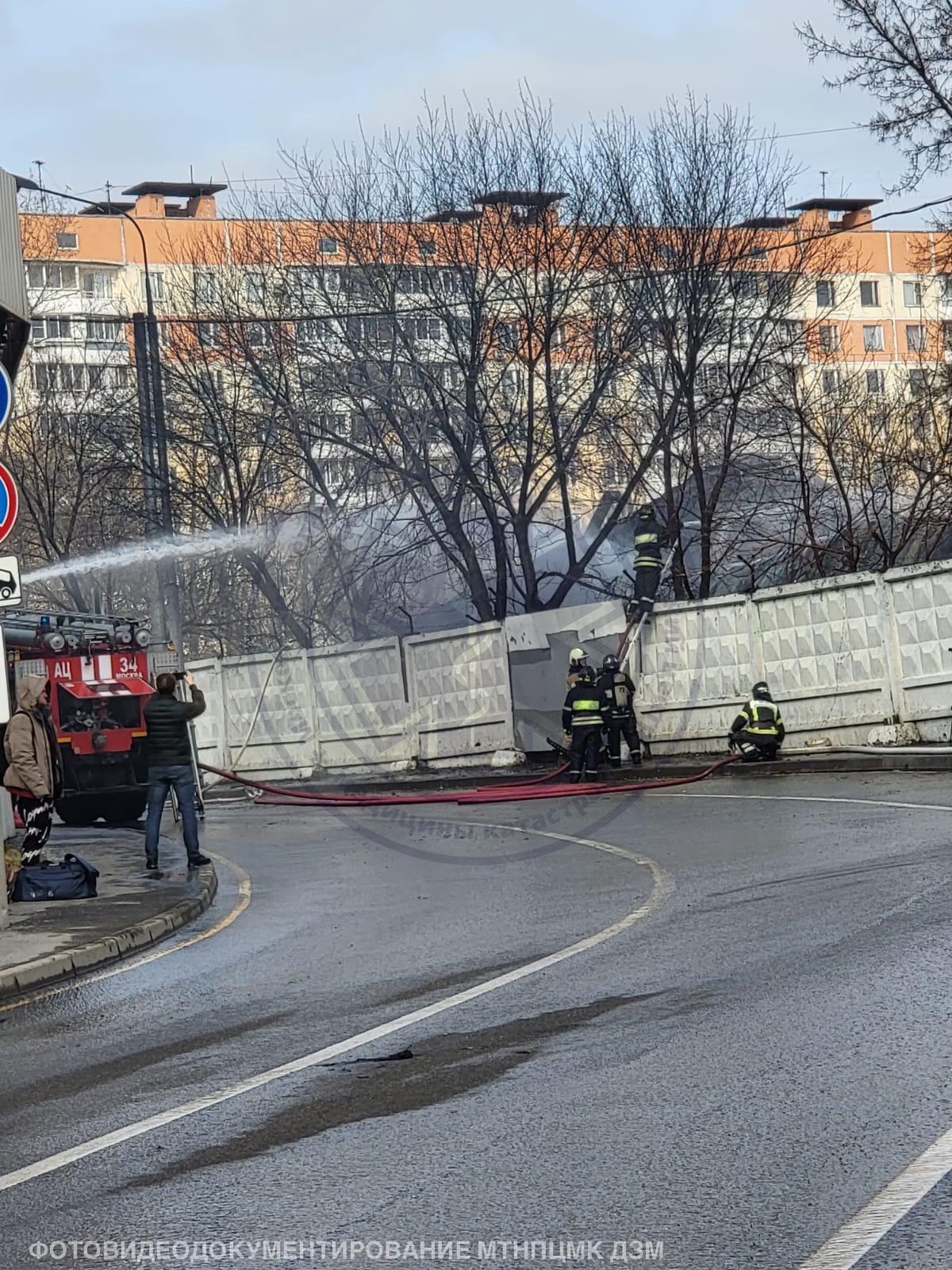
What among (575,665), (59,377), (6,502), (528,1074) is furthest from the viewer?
(59,377)

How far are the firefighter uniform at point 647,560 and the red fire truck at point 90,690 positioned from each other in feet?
24.1

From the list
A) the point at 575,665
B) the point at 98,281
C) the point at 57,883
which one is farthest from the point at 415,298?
the point at 98,281

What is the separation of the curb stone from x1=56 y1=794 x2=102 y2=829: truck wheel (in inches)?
407

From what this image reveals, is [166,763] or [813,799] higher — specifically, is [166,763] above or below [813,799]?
above

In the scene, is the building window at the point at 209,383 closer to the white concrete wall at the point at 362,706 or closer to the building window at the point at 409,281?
the building window at the point at 409,281

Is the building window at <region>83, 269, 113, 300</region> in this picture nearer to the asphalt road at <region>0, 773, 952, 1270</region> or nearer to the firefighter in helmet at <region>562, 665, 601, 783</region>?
the firefighter in helmet at <region>562, 665, 601, 783</region>

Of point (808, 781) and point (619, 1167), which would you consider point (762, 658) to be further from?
point (619, 1167)

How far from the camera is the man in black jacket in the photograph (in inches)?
610

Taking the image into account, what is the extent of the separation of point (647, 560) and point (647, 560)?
0.07 ft

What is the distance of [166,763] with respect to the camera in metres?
15.9

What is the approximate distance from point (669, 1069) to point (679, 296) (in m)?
24.5

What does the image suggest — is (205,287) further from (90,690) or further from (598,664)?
(90,690)

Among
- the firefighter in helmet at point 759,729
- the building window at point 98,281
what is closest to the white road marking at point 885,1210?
the firefighter in helmet at point 759,729

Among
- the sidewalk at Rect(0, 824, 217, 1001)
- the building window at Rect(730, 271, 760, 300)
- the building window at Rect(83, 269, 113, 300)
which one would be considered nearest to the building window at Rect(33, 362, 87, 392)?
the building window at Rect(730, 271, 760, 300)
